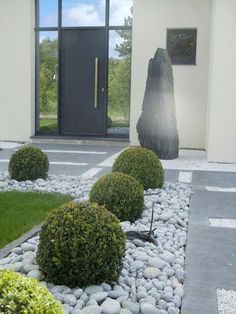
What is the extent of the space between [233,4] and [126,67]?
349 centimetres

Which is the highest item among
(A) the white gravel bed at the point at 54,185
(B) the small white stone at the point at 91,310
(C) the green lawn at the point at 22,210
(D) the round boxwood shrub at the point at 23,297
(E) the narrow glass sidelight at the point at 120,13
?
(E) the narrow glass sidelight at the point at 120,13

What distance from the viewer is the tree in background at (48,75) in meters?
11.5

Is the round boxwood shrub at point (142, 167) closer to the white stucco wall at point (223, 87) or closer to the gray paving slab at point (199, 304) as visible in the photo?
the gray paving slab at point (199, 304)

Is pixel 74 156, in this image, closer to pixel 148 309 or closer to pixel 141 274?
pixel 141 274

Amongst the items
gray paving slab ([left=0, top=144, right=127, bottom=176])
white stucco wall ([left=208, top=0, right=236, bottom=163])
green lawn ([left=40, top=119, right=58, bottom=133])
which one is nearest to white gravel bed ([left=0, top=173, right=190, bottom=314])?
gray paving slab ([left=0, top=144, right=127, bottom=176])

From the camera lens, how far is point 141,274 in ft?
10.4

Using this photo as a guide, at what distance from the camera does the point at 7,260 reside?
3348mm

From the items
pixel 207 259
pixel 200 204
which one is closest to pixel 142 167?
pixel 200 204

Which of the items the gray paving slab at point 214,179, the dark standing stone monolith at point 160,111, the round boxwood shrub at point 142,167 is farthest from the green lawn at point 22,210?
the dark standing stone monolith at point 160,111

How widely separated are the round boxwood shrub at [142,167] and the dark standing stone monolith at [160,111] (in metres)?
3.15

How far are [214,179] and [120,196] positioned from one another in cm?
305

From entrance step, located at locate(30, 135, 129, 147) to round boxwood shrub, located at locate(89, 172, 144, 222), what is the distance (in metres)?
6.62

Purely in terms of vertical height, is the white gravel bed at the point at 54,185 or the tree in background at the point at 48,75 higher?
the tree in background at the point at 48,75

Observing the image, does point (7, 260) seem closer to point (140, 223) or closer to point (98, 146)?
point (140, 223)
